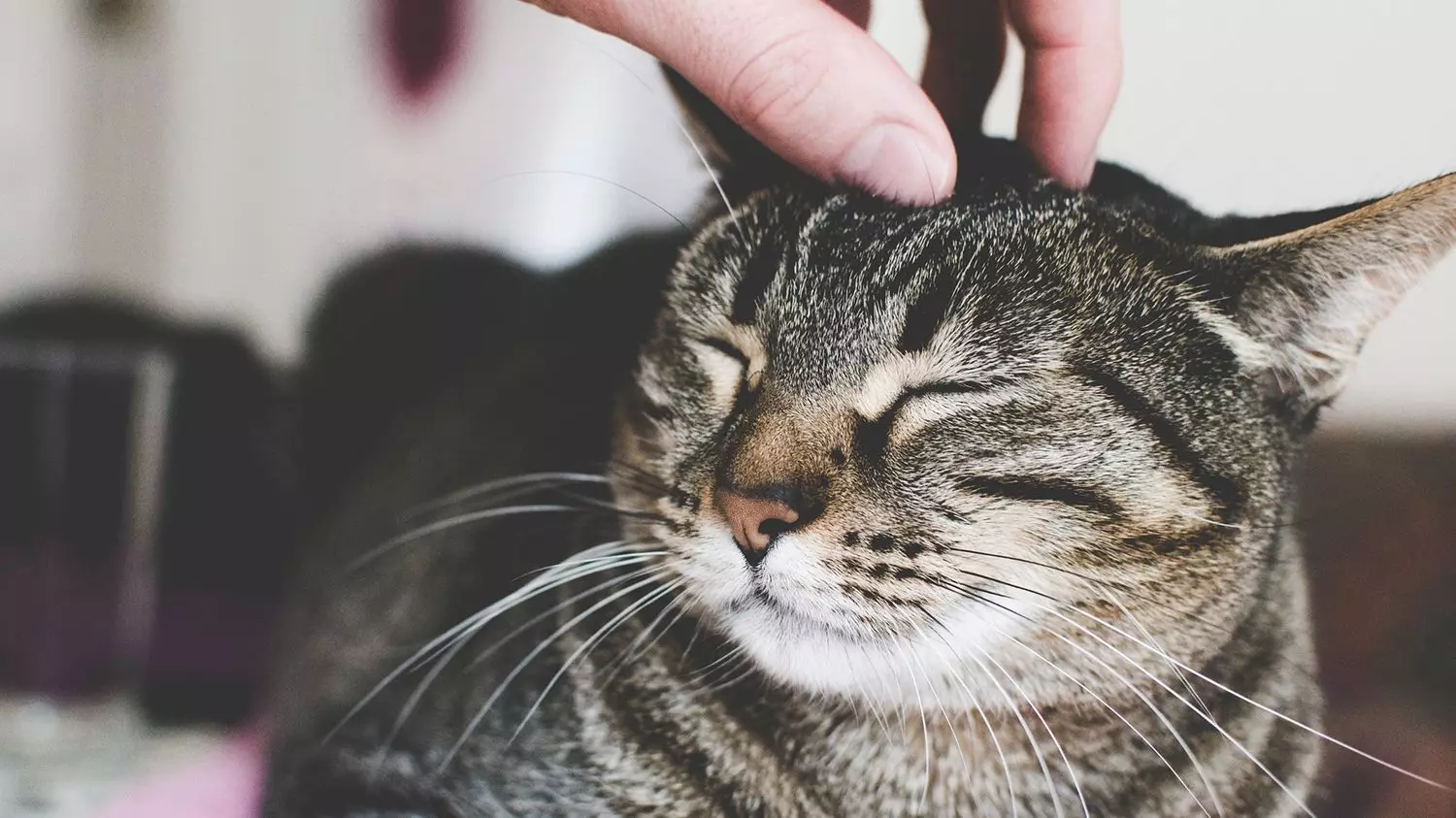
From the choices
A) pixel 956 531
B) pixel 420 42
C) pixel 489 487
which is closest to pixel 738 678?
pixel 956 531

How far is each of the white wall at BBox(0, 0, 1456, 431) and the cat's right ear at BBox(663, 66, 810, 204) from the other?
7 cm

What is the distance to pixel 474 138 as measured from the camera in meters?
0.91

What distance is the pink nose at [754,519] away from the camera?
52 centimetres

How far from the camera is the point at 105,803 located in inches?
40.5

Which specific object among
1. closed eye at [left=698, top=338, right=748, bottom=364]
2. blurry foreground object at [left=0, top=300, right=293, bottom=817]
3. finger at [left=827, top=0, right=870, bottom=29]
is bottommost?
blurry foreground object at [left=0, top=300, right=293, bottom=817]

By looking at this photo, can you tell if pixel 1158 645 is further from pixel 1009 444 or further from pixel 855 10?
pixel 855 10

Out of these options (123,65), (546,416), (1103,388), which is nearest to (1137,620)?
(1103,388)

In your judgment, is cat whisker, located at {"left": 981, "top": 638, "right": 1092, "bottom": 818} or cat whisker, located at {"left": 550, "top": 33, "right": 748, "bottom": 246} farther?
cat whisker, located at {"left": 550, "top": 33, "right": 748, "bottom": 246}

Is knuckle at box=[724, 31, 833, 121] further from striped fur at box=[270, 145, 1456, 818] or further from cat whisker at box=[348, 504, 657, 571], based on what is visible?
cat whisker at box=[348, 504, 657, 571]

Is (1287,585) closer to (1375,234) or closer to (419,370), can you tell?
(1375,234)

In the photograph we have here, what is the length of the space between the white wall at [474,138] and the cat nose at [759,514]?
0.99ft

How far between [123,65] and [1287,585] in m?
1.16

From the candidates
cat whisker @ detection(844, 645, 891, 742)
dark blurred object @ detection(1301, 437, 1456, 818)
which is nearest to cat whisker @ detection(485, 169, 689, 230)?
cat whisker @ detection(844, 645, 891, 742)

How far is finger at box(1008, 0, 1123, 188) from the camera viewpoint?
24.1 inches
